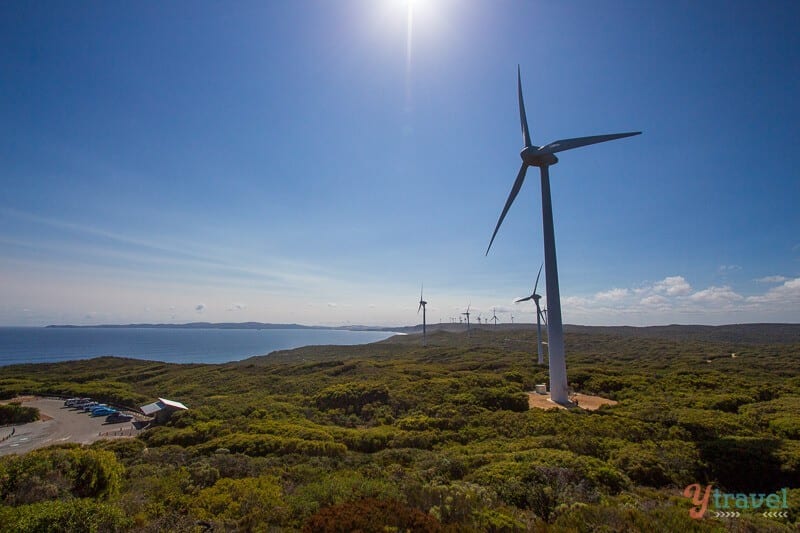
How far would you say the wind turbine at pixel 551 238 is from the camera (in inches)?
1116

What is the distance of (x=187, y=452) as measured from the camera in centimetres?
1798

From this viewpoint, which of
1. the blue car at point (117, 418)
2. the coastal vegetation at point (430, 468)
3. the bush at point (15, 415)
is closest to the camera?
the coastal vegetation at point (430, 468)

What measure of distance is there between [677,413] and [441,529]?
21.1 m

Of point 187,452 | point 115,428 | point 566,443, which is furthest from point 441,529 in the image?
point 115,428

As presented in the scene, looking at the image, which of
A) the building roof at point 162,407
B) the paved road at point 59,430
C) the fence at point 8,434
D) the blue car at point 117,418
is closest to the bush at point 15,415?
the paved road at point 59,430

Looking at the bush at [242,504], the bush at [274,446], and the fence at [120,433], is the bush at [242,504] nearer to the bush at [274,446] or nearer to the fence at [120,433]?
the bush at [274,446]

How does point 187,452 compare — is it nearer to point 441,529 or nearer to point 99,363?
point 441,529

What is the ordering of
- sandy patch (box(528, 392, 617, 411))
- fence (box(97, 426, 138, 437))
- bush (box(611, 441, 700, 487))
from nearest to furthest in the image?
bush (box(611, 441, 700, 487)) → fence (box(97, 426, 138, 437)) → sandy patch (box(528, 392, 617, 411))

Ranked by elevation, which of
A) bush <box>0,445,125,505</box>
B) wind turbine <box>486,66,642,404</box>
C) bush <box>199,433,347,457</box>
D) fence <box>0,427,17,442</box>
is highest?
wind turbine <box>486,66,642,404</box>

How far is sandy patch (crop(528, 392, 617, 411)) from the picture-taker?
2758 centimetres

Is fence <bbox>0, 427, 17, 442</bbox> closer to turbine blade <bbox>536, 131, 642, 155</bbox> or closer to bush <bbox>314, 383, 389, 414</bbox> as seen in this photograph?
bush <bbox>314, 383, 389, 414</bbox>

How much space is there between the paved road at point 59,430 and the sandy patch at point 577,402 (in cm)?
3287

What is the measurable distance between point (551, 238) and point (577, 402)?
45.6ft

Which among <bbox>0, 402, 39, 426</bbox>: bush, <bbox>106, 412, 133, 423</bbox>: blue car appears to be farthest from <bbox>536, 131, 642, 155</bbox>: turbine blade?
<bbox>0, 402, 39, 426</bbox>: bush
